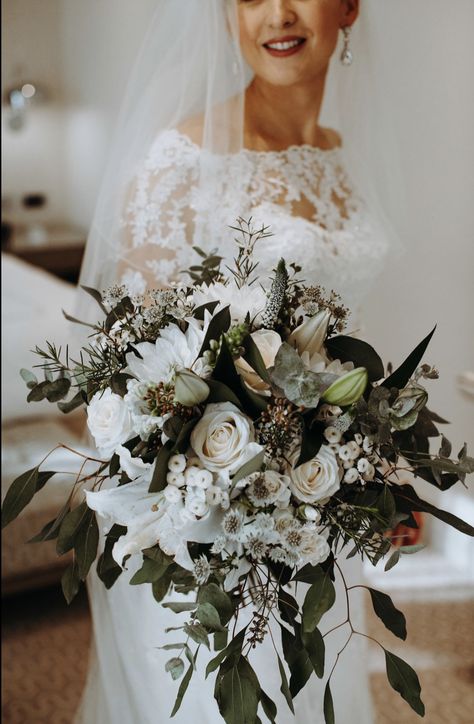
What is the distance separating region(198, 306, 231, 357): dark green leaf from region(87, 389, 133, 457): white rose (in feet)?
0.33

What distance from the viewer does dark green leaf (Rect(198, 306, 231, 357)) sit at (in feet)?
2.71

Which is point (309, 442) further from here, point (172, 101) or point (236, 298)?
point (172, 101)

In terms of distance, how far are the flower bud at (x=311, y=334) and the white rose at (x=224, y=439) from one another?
11cm

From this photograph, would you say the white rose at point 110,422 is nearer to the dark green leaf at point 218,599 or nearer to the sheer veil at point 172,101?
the dark green leaf at point 218,599

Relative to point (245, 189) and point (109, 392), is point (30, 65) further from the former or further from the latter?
point (109, 392)

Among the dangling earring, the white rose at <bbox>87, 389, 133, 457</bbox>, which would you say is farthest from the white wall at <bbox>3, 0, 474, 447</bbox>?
the white rose at <bbox>87, 389, 133, 457</bbox>

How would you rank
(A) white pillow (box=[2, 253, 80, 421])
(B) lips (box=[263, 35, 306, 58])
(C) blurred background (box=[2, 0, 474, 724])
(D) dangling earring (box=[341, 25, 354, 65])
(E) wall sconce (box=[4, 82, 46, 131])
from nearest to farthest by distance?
(B) lips (box=[263, 35, 306, 58]), (D) dangling earring (box=[341, 25, 354, 65]), (C) blurred background (box=[2, 0, 474, 724]), (A) white pillow (box=[2, 253, 80, 421]), (E) wall sconce (box=[4, 82, 46, 131])

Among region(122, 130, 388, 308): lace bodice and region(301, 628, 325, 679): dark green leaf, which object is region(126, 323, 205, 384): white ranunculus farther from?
region(122, 130, 388, 308): lace bodice

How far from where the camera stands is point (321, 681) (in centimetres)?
134

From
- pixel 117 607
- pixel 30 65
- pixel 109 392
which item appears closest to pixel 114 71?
pixel 30 65

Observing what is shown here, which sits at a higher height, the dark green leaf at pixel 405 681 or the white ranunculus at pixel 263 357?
the white ranunculus at pixel 263 357

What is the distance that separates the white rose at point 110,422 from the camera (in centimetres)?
82

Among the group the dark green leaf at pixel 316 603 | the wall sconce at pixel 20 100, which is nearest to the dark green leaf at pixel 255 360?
the dark green leaf at pixel 316 603

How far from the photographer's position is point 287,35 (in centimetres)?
143
